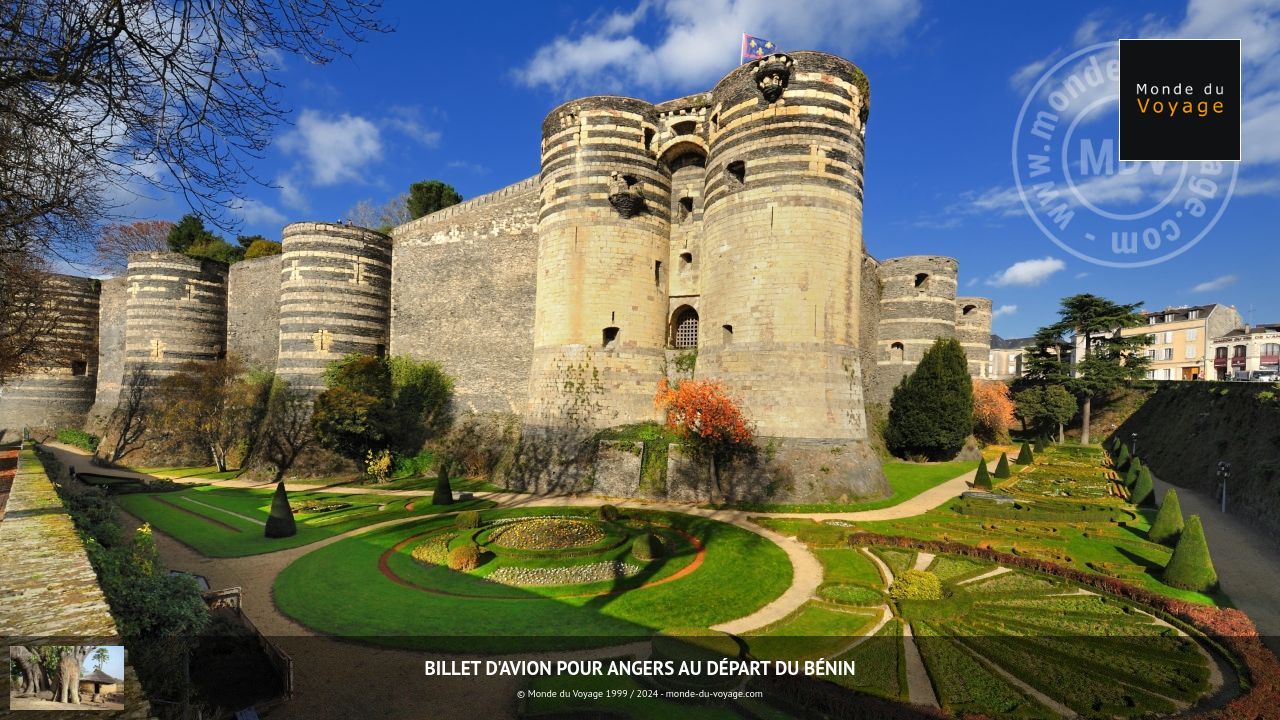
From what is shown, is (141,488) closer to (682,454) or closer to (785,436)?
(682,454)

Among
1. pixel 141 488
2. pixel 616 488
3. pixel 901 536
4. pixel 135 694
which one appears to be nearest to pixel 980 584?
pixel 901 536

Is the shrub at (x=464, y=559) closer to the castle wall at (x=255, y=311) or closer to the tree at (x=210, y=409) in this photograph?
the tree at (x=210, y=409)

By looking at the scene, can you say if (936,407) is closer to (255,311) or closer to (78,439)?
(255,311)

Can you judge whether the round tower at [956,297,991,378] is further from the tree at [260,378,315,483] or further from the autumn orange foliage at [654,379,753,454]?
the tree at [260,378,315,483]

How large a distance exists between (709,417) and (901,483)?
11152mm

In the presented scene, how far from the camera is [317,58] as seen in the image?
21.3 ft

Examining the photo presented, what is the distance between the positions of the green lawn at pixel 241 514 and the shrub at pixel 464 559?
6.08 m

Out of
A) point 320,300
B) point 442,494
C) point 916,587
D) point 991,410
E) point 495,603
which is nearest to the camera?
point 916,587

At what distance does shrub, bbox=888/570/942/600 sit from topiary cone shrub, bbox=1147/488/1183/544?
30.1 feet

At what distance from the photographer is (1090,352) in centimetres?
4075

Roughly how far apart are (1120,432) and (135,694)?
52295 mm

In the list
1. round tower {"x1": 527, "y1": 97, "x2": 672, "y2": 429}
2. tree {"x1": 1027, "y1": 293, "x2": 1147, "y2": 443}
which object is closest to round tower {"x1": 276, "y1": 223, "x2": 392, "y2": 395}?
round tower {"x1": 527, "y1": 97, "x2": 672, "y2": 429}

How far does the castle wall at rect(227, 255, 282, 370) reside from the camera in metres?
34.4

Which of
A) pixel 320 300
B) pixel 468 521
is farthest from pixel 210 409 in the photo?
pixel 468 521
